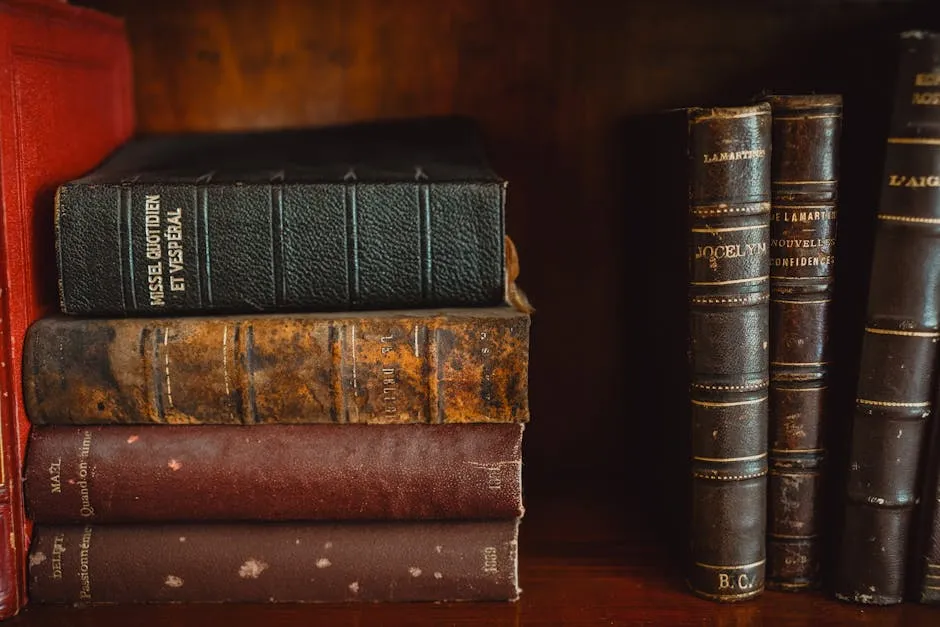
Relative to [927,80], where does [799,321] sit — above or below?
below

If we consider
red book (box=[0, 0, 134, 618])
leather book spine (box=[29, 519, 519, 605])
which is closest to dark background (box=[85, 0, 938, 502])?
red book (box=[0, 0, 134, 618])

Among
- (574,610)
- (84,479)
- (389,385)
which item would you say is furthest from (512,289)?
(84,479)

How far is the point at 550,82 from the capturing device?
0.95m

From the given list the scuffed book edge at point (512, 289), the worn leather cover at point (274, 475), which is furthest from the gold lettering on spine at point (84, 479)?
the scuffed book edge at point (512, 289)

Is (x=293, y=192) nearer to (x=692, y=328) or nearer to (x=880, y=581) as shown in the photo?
(x=692, y=328)

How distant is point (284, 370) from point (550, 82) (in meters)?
0.42

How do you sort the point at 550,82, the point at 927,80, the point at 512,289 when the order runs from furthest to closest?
the point at 550,82 → the point at 512,289 → the point at 927,80

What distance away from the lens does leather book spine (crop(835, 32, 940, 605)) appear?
0.65 m

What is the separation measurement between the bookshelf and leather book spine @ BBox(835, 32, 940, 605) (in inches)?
8.1

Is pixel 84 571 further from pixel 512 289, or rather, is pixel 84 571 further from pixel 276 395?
pixel 512 289

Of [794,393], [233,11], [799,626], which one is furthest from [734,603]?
[233,11]

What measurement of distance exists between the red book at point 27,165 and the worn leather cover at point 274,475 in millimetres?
28

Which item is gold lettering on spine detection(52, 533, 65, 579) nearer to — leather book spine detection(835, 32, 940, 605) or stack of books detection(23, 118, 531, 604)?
stack of books detection(23, 118, 531, 604)

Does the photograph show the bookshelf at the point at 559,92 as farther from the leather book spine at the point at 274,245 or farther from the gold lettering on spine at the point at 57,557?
the gold lettering on spine at the point at 57,557
